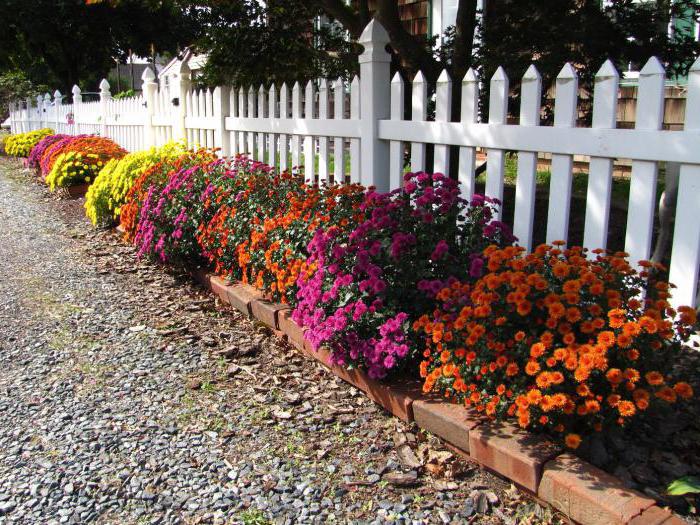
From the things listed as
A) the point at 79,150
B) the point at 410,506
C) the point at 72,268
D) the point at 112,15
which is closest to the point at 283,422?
the point at 410,506

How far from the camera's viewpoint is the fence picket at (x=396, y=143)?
417cm

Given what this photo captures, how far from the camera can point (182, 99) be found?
7.88 m

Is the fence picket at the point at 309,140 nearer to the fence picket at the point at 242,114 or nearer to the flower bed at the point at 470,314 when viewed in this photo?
the flower bed at the point at 470,314

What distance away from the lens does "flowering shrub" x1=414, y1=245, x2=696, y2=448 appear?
2.29 m

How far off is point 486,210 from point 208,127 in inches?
177

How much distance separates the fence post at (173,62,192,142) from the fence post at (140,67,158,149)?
3.42ft

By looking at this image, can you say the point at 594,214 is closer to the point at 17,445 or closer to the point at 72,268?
the point at 17,445

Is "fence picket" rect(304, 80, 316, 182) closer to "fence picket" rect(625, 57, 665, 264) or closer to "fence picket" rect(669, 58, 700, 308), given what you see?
"fence picket" rect(625, 57, 665, 264)

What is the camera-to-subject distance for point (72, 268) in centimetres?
587

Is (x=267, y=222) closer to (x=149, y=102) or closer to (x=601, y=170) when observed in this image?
(x=601, y=170)

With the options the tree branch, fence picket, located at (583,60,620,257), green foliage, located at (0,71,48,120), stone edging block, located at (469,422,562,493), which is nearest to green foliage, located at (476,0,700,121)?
the tree branch

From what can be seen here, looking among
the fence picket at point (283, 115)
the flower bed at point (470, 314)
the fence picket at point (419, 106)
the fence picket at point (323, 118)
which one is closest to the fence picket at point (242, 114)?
the fence picket at point (283, 115)

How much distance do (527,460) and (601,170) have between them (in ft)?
4.63

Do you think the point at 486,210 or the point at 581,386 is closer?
the point at 581,386
